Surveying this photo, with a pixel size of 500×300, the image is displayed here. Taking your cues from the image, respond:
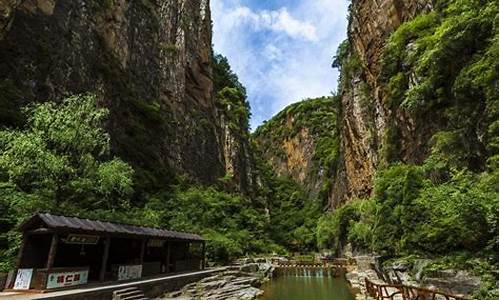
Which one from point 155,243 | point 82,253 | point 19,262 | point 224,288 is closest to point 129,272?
point 155,243

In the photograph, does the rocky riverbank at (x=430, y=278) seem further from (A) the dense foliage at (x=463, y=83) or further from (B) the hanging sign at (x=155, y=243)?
(B) the hanging sign at (x=155, y=243)

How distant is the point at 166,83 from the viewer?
36.0 meters

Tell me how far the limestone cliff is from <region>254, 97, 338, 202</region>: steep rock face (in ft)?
106

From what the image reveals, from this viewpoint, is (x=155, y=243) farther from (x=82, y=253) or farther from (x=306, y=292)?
(x=306, y=292)

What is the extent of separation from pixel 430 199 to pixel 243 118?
4254 cm

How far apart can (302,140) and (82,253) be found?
70348 mm

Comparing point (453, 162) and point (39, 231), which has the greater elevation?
point (453, 162)

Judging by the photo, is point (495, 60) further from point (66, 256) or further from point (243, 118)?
point (243, 118)

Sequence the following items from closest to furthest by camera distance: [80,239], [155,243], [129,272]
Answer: [80,239] < [129,272] < [155,243]

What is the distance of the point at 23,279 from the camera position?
435 inches

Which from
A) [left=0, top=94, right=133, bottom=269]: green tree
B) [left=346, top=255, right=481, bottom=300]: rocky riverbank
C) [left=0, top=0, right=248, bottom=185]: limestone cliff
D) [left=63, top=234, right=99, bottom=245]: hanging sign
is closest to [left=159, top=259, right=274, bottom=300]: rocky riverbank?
[left=63, top=234, right=99, bottom=245]: hanging sign

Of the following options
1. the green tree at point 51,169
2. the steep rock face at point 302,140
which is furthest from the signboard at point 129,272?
the steep rock face at point 302,140

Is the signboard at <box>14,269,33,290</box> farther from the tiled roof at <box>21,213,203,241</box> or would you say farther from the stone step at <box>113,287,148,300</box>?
the stone step at <box>113,287,148,300</box>

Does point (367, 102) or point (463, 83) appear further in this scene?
point (367, 102)
